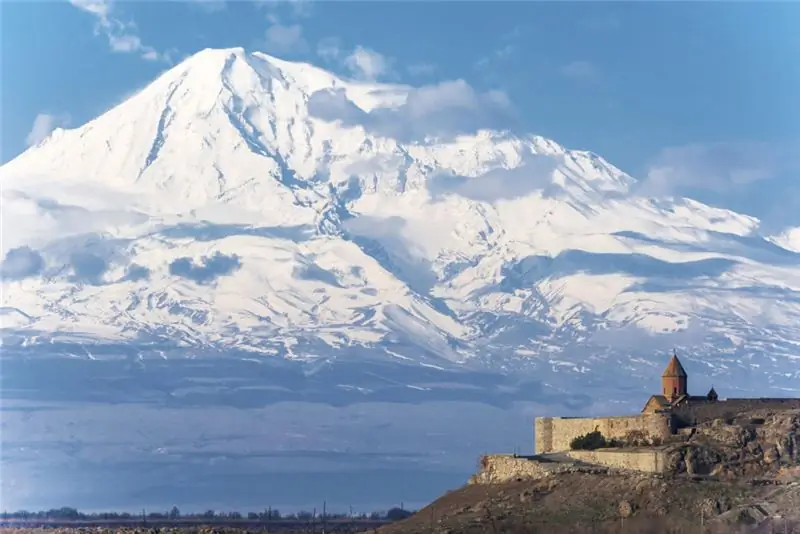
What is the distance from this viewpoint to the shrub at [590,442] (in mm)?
106000

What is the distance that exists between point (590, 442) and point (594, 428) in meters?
1.45

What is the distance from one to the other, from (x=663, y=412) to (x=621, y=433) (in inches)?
106

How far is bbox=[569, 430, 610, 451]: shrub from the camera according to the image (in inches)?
4173

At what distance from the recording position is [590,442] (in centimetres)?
10650

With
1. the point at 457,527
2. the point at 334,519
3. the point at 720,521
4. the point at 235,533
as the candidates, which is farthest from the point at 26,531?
the point at 720,521

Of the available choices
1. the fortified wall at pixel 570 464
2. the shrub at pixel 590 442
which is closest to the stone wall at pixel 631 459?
the fortified wall at pixel 570 464

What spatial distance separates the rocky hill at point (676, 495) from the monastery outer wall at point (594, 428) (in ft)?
4.42

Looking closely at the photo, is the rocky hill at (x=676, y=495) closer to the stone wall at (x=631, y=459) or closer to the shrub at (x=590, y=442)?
the stone wall at (x=631, y=459)

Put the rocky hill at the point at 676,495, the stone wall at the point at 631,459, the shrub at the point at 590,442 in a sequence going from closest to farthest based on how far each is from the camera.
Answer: the rocky hill at the point at 676,495 → the stone wall at the point at 631,459 → the shrub at the point at 590,442

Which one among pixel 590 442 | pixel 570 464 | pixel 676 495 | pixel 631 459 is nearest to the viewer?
pixel 676 495

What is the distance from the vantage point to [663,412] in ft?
343

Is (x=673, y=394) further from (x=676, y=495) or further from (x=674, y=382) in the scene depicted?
(x=676, y=495)

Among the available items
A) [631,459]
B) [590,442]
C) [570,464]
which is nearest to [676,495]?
[631,459]

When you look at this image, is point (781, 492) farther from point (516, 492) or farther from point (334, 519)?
point (334, 519)
